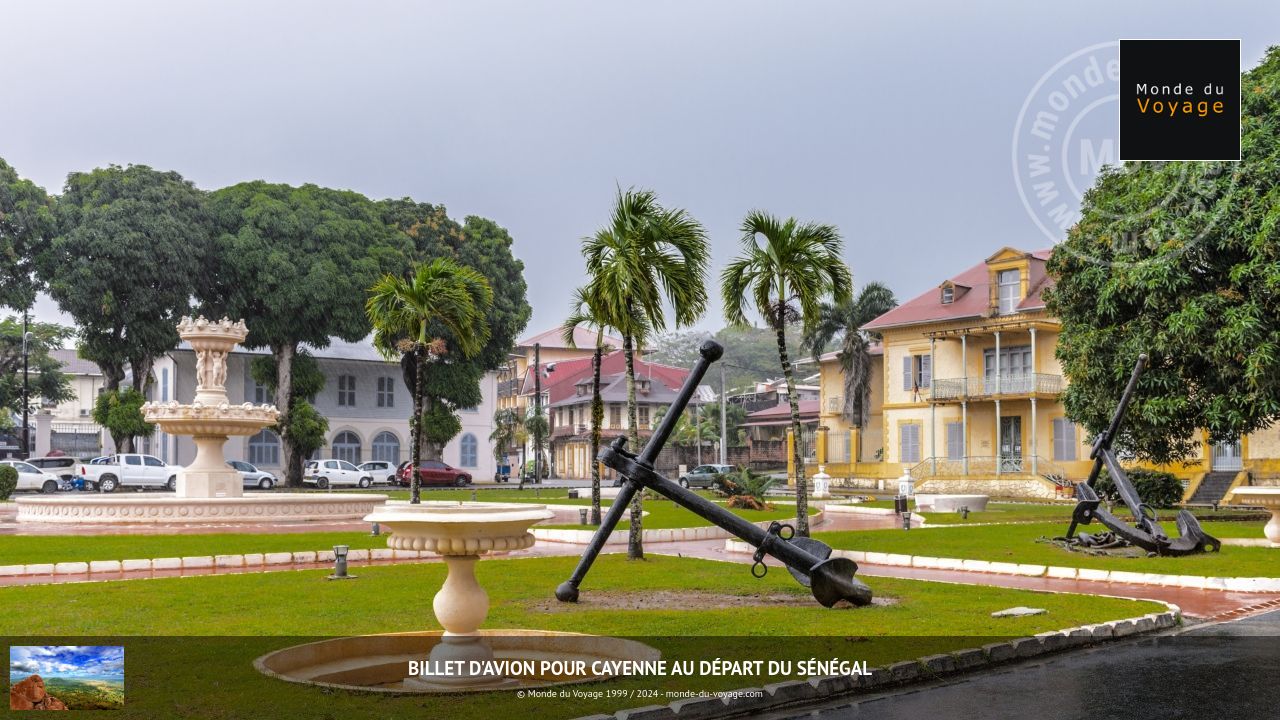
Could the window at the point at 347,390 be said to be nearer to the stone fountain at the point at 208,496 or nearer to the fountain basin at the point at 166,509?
the stone fountain at the point at 208,496

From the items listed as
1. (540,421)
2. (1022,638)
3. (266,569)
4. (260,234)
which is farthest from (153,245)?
(1022,638)

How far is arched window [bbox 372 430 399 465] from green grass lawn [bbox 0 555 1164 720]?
1852 inches

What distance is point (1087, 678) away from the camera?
917 cm

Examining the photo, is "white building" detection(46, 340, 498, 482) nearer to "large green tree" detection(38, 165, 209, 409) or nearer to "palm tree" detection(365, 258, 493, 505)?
"large green tree" detection(38, 165, 209, 409)

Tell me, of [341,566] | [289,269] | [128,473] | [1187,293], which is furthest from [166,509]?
[289,269]

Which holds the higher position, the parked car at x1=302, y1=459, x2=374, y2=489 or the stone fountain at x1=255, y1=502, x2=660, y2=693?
the stone fountain at x1=255, y1=502, x2=660, y2=693

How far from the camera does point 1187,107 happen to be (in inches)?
1069

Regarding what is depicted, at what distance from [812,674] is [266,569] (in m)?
11.3

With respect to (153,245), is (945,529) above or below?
below

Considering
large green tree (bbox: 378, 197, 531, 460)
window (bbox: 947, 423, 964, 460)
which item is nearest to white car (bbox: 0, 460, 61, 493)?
large green tree (bbox: 378, 197, 531, 460)

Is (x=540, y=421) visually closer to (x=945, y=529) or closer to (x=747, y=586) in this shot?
(x=945, y=529)

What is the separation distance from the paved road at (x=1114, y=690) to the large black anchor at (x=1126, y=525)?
7.86 metres

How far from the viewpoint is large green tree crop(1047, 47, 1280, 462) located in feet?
80.2

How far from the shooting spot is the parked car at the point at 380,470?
186ft
